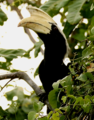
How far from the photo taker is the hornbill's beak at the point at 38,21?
1546mm

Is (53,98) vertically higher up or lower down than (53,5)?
lower down

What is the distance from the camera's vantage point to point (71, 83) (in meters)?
0.85

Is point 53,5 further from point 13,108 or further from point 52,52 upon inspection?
Answer: point 13,108

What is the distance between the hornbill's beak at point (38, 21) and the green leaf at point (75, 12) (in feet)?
0.95

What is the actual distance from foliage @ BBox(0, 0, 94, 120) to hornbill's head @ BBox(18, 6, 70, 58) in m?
0.08

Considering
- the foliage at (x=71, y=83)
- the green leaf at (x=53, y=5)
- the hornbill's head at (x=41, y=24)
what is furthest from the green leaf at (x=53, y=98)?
the hornbill's head at (x=41, y=24)

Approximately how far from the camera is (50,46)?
68.7 inches

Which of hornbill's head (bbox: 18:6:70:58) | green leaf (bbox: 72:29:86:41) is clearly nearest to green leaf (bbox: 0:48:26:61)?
hornbill's head (bbox: 18:6:70:58)

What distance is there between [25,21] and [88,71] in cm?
84

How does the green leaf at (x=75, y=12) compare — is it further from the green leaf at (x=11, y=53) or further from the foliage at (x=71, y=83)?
the green leaf at (x=11, y=53)

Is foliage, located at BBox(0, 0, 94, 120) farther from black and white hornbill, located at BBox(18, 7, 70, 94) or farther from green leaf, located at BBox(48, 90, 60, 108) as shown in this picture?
black and white hornbill, located at BBox(18, 7, 70, 94)

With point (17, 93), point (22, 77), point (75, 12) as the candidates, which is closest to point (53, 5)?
point (75, 12)

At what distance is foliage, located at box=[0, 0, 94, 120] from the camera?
78 centimetres

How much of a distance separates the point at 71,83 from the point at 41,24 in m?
0.86
